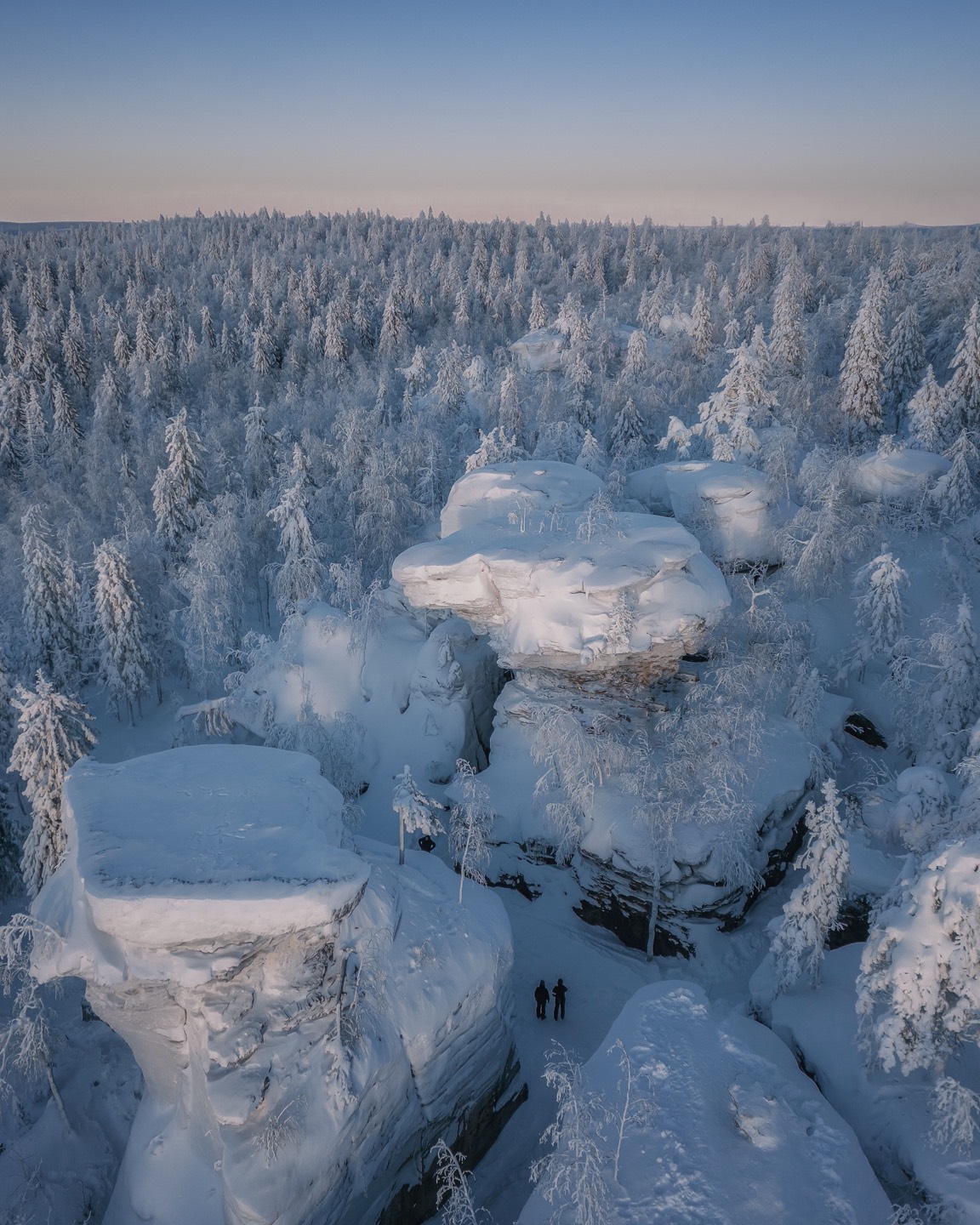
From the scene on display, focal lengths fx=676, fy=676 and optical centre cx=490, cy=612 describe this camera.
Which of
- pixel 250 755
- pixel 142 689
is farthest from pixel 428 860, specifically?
pixel 142 689

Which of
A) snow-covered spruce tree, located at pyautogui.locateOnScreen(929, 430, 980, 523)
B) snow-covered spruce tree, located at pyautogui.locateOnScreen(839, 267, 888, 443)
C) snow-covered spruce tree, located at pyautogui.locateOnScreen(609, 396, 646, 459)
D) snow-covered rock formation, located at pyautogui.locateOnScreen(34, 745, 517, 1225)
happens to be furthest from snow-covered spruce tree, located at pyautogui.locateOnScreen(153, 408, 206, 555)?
snow-covered spruce tree, located at pyautogui.locateOnScreen(839, 267, 888, 443)

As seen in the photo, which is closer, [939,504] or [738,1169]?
[738,1169]

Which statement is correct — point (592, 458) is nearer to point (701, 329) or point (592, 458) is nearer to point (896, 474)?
point (896, 474)

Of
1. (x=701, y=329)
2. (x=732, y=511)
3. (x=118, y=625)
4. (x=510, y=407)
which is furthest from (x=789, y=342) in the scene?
(x=118, y=625)

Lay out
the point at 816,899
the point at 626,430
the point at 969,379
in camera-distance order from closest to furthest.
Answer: the point at 816,899 < the point at 969,379 < the point at 626,430

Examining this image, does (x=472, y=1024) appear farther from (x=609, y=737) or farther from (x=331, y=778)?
(x=331, y=778)

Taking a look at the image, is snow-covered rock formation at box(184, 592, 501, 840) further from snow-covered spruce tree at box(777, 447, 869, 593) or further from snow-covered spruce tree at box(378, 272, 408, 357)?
snow-covered spruce tree at box(378, 272, 408, 357)
